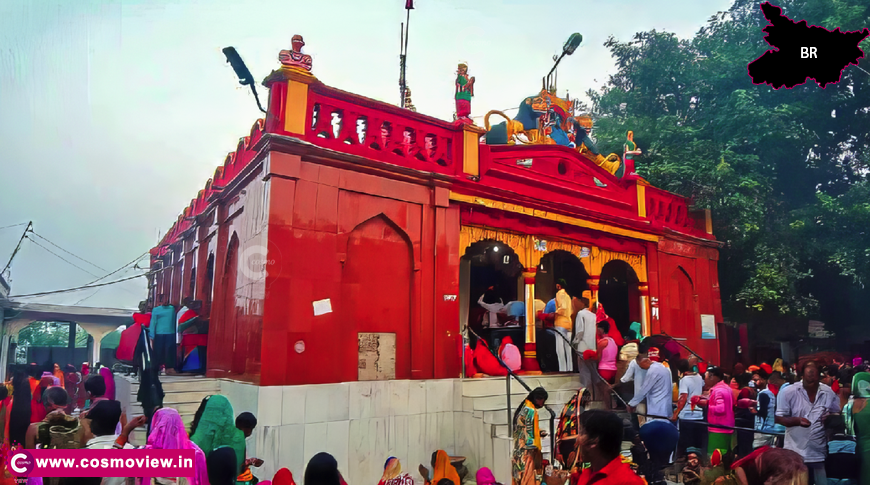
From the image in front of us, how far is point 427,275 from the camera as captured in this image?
339 inches

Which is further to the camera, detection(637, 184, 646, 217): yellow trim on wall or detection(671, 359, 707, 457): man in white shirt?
detection(637, 184, 646, 217): yellow trim on wall

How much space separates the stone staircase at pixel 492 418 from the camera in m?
7.23

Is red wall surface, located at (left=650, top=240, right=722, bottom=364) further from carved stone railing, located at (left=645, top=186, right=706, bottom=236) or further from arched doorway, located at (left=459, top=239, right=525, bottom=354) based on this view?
arched doorway, located at (left=459, top=239, right=525, bottom=354)

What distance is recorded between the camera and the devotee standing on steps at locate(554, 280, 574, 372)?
10023mm

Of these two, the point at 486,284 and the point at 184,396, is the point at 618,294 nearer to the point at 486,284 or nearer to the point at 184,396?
the point at 486,284

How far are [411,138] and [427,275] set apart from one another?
7.52 feet

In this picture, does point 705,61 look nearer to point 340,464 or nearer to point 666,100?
point 666,100

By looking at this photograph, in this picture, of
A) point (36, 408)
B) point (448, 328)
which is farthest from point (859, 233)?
point (36, 408)

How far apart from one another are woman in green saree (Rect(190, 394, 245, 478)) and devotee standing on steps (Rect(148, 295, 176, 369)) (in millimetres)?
5252

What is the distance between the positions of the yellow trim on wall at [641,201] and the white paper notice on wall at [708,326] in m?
3.14

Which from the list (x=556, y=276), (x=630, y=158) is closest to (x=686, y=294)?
(x=556, y=276)

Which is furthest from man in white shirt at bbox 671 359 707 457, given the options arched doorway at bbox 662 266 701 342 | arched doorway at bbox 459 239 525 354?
arched doorway at bbox 662 266 701 342
